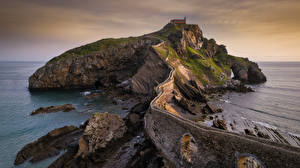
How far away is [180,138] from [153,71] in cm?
3961

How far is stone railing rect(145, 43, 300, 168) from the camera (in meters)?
11.3

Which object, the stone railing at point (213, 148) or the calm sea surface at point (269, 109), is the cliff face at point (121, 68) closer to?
the calm sea surface at point (269, 109)

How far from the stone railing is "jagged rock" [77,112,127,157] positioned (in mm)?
7661

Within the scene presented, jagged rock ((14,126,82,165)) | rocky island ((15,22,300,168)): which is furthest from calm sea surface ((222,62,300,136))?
jagged rock ((14,126,82,165))

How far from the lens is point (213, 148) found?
13.7m

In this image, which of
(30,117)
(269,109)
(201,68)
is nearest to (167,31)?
(201,68)

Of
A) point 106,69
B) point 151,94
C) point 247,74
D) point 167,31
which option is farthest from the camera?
point 167,31

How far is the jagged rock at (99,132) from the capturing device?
2003 centimetres

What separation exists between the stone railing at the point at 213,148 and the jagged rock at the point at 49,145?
49.6ft

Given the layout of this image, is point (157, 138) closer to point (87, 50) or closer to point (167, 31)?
point (87, 50)

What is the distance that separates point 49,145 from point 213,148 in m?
24.0

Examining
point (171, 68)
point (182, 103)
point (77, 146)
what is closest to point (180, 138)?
point (77, 146)

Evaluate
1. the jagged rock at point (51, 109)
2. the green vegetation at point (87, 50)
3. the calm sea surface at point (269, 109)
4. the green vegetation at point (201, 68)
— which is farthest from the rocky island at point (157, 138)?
the jagged rock at point (51, 109)

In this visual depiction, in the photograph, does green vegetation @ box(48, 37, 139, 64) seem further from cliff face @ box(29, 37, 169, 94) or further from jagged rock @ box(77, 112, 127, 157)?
jagged rock @ box(77, 112, 127, 157)
